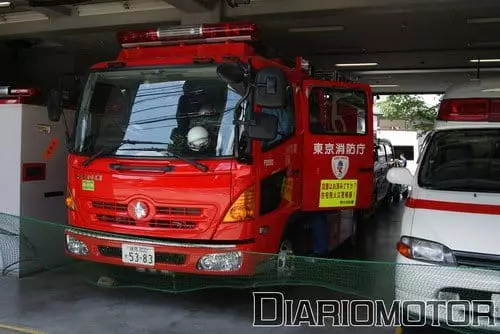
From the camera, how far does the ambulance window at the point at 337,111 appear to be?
5953 mm

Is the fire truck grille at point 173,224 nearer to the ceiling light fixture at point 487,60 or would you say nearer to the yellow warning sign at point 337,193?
the yellow warning sign at point 337,193

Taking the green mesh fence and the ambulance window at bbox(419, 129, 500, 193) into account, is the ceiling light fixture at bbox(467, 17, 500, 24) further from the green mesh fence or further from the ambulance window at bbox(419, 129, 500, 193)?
the green mesh fence

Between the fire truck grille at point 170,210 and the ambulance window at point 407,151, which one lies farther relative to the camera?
the ambulance window at point 407,151

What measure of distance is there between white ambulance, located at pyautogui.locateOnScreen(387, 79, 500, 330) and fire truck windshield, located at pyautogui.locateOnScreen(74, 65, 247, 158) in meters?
1.78

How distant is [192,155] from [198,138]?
A: 0.54 ft

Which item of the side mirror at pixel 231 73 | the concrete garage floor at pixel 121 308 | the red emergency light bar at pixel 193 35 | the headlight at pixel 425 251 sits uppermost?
the red emergency light bar at pixel 193 35

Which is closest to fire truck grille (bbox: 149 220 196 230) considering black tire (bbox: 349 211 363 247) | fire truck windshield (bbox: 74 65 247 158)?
fire truck windshield (bbox: 74 65 247 158)

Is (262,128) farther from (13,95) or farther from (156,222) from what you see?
(13,95)

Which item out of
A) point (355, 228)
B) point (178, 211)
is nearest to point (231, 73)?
point (178, 211)

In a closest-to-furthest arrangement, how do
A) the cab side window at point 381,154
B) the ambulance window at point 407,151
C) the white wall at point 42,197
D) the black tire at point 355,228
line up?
the white wall at point 42,197 → the black tire at point 355,228 → the cab side window at point 381,154 → the ambulance window at point 407,151

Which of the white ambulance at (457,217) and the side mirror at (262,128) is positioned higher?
the side mirror at (262,128)

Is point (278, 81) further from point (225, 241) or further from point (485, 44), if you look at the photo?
point (485, 44)

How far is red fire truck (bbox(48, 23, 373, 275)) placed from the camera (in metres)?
4.77

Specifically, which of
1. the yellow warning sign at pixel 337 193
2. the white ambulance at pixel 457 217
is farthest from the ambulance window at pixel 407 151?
the white ambulance at pixel 457 217
